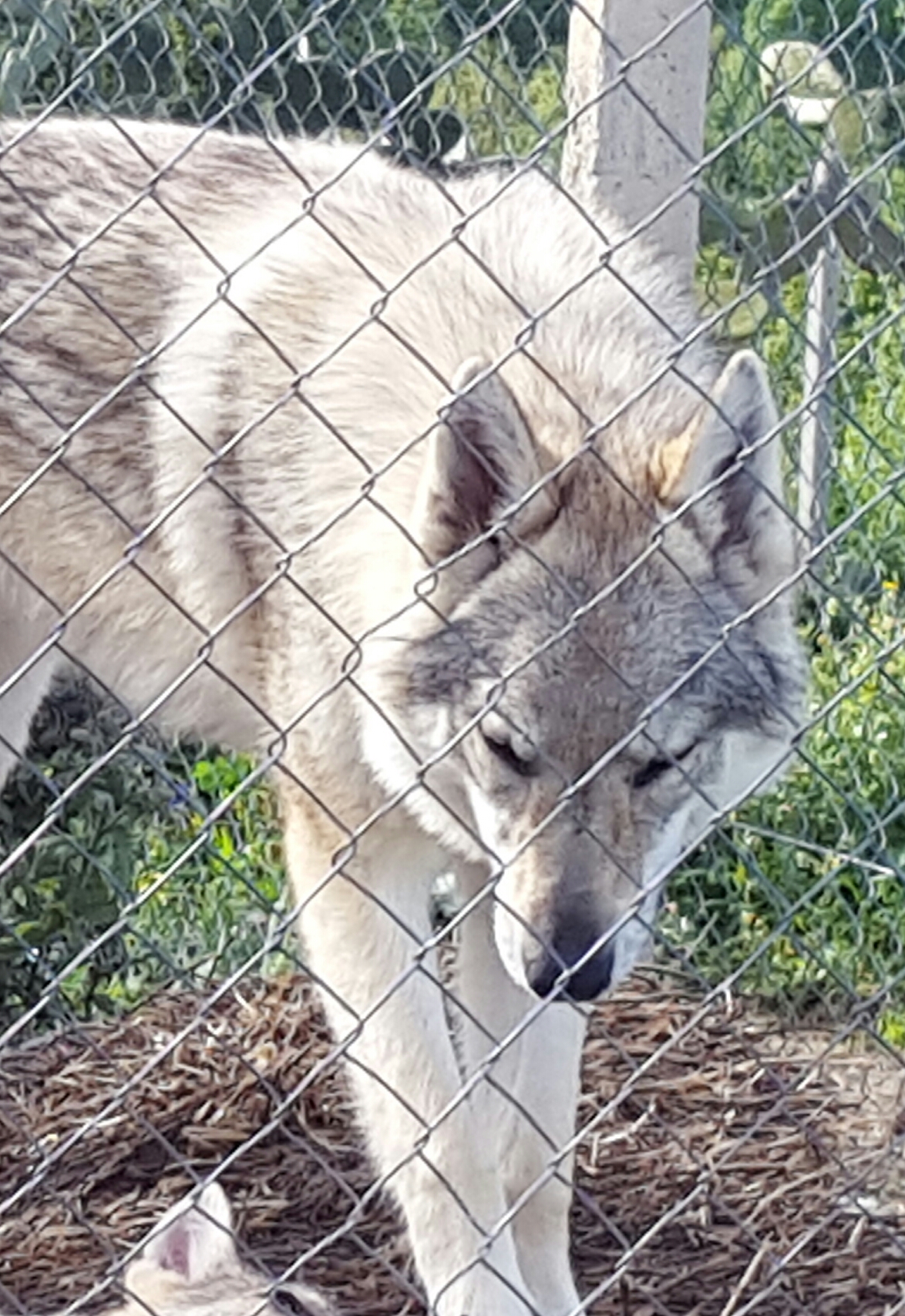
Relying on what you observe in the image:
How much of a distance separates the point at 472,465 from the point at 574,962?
0.72 metres

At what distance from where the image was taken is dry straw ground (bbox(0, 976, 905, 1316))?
3.74 metres

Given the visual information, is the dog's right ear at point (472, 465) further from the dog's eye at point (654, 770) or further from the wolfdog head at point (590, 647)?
the dog's eye at point (654, 770)

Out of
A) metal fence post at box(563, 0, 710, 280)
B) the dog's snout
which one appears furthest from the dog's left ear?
metal fence post at box(563, 0, 710, 280)

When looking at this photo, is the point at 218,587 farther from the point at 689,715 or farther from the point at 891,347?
the point at 891,347

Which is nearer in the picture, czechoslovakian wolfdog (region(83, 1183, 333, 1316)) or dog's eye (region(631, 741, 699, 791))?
czechoslovakian wolfdog (region(83, 1183, 333, 1316))

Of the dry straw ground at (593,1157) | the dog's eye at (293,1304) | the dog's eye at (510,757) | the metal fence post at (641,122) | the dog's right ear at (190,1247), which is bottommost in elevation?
the dry straw ground at (593,1157)

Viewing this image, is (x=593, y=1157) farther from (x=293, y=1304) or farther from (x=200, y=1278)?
(x=200, y=1278)

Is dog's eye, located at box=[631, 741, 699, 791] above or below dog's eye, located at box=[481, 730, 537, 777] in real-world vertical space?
below

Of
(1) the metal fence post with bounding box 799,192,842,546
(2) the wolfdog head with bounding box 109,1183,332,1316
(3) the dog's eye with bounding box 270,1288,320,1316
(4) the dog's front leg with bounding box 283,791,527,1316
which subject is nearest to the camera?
(2) the wolfdog head with bounding box 109,1183,332,1316

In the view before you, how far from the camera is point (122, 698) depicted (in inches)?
166

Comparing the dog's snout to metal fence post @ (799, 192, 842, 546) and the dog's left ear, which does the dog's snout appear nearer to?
the dog's left ear

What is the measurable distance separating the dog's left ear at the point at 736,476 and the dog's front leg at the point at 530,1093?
32.2 inches

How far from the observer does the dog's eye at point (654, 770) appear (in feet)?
10.1

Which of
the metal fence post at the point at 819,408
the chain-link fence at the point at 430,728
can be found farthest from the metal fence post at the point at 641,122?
the metal fence post at the point at 819,408
